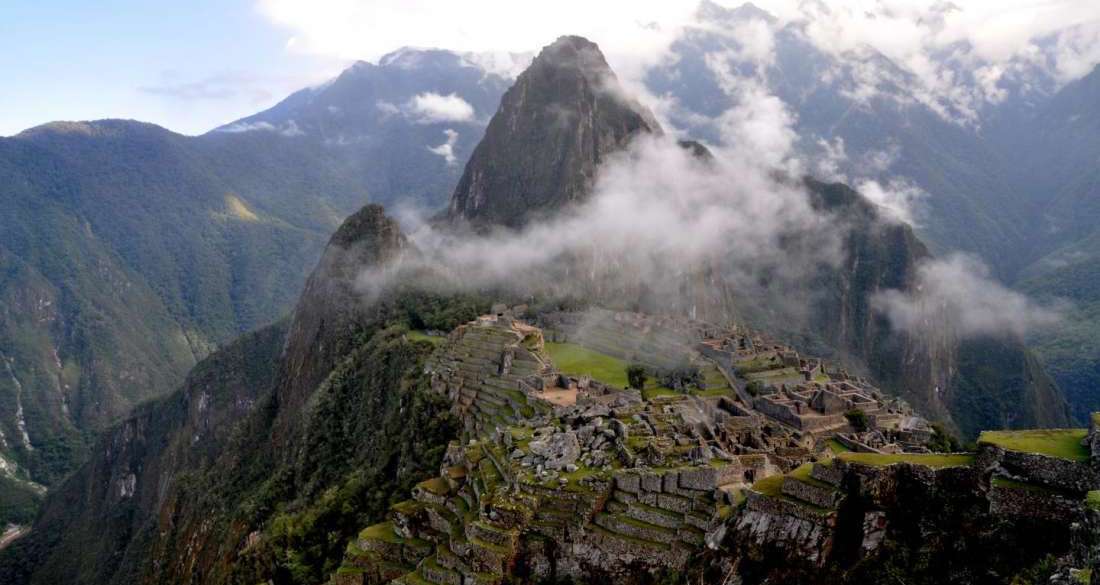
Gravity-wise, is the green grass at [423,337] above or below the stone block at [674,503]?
below

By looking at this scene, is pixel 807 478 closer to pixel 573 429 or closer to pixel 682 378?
pixel 573 429

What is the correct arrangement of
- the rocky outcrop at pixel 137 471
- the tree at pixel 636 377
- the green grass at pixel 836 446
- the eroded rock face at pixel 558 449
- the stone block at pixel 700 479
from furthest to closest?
the rocky outcrop at pixel 137 471 < the tree at pixel 636 377 < the green grass at pixel 836 446 < the eroded rock face at pixel 558 449 < the stone block at pixel 700 479

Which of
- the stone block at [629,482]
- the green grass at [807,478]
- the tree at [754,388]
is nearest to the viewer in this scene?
the green grass at [807,478]

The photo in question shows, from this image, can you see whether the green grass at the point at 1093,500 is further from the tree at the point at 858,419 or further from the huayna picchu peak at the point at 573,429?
the tree at the point at 858,419

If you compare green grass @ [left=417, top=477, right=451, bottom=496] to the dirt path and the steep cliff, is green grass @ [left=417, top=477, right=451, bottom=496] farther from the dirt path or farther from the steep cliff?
the dirt path

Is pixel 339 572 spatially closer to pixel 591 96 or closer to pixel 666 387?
pixel 666 387

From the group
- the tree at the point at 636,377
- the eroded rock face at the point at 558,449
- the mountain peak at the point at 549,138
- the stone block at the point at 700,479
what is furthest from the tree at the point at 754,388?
the mountain peak at the point at 549,138
